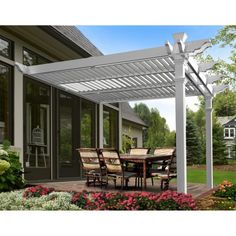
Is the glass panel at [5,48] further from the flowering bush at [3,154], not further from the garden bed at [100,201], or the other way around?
the garden bed at [100,201]

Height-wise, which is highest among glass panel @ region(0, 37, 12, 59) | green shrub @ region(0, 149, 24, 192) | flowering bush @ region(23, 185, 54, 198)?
glass panel @ region(0, 37, 12, 59)

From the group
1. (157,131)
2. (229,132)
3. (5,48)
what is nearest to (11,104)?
(5,48)

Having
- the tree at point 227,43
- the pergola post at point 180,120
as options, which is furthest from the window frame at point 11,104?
the tree at point 227,43

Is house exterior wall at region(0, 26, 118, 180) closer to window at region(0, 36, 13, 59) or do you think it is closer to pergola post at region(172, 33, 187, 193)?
window at region(0, 36, 13, 59)

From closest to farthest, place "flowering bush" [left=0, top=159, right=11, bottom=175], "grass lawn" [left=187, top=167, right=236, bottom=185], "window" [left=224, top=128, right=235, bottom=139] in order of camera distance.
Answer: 1. "flowering bush" [left=0, top=159, right=11, bottom=175]
2. "grass lawn" [left=187, top=167, right=236, bottom=185]
3. "window" [left=224, top=128, right=235, bottom=139]

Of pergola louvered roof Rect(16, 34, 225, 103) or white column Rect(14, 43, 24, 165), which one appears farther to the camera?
white column Rect(14, 43, 24, 165)

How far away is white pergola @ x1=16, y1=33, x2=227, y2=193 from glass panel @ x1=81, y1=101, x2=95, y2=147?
52 centimetres

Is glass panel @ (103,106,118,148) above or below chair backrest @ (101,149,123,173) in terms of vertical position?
above

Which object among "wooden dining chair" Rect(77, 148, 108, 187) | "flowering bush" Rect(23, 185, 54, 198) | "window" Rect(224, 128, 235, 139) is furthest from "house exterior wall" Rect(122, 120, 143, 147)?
"flowering bush" Rect(23, 185, 54, 198)

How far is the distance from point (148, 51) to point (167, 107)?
2391 cm

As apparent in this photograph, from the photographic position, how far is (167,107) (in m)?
31.2

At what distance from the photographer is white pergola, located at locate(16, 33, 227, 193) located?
22.7 feet
